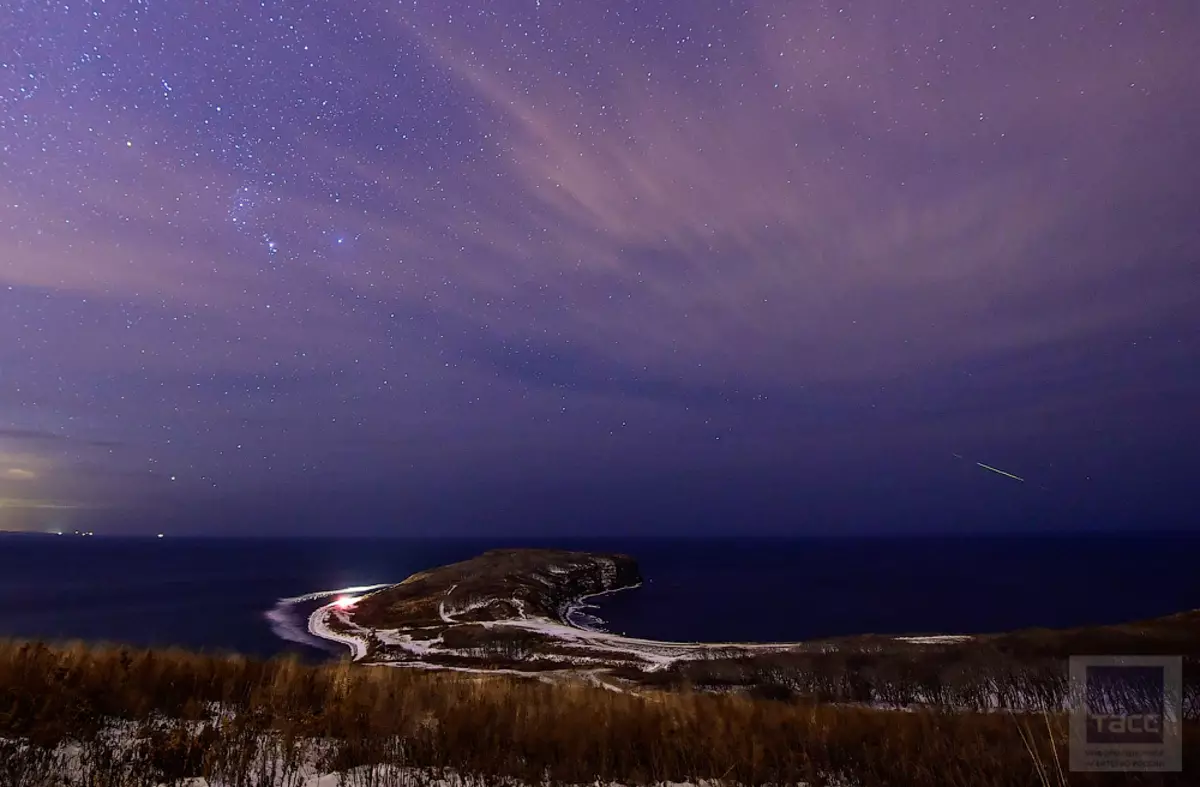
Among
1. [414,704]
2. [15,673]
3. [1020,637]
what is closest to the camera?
[15,673]

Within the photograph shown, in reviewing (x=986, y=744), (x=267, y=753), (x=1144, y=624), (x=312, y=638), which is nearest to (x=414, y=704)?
(x=267, y=753)

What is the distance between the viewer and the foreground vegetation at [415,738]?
704 cm

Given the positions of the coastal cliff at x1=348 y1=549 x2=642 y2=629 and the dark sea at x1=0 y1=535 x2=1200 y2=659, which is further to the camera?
the coastal cliff at x1=348 y1=549 x2=642 y2=629

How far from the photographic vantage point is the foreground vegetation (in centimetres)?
704

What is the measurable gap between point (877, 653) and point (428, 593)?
6209 centimetres

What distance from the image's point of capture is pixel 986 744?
9.16 metres

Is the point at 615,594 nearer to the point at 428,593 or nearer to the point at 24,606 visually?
the point at 428,593

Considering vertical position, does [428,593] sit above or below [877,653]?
below

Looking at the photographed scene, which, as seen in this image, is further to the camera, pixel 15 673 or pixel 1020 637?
pixel 1020 637

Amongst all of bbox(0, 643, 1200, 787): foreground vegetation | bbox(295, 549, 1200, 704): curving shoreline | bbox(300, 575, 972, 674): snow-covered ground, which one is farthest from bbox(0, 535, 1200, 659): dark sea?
bbox(0, 643, 1200, 787): foreground vegetation

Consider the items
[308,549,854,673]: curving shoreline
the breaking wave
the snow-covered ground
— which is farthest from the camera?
the breaking wave

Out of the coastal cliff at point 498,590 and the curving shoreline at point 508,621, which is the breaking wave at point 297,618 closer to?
the curving shoreline at point 508,621

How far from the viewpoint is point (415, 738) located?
8047 mm

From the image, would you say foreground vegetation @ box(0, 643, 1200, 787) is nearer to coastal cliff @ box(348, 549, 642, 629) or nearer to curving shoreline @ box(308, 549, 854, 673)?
curving shoreline @ box(308, 549, 854, 673)
